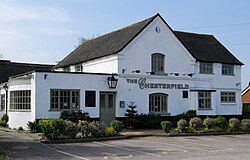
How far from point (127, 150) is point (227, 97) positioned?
20544 mm

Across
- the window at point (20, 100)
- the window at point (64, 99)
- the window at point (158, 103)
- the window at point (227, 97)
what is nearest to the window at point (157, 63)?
the window at point (158, 103)

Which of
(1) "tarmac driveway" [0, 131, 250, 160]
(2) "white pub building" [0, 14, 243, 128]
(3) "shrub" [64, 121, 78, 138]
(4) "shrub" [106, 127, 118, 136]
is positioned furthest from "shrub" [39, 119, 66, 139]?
(2) "white pub building" [0, 14, 243, 128]

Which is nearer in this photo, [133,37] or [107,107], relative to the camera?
[107,107]

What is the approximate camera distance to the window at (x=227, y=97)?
34.2 m

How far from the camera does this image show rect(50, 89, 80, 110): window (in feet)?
83.5

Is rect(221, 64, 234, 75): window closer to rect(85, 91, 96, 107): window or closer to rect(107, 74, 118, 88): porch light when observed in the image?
rect(107, 74, 118, 88): porch light

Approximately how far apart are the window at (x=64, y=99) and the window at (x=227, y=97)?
14.2 m

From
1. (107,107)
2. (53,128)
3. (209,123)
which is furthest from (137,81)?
(53,128)

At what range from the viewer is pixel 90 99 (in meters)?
26.8

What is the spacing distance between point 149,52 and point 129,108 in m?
4.67

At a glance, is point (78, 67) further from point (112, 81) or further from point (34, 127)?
point (34, 127)

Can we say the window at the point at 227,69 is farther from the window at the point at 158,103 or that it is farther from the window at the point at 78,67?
the window at the point at 78,67

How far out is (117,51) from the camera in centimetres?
2794

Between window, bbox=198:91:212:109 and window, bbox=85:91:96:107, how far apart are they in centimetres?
966
